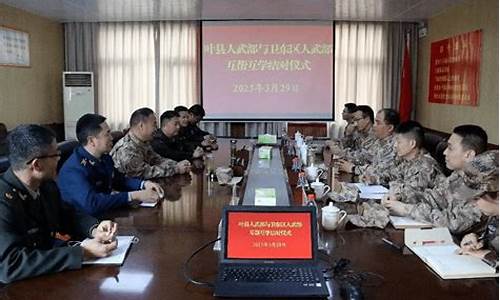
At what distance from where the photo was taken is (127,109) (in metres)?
7.73

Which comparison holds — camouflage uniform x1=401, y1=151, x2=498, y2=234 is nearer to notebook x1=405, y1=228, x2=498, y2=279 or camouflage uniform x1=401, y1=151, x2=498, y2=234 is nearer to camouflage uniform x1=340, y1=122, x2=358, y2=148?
notebook x1=405, y1=228, x2=498, y2=279

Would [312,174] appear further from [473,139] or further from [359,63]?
[359,63]

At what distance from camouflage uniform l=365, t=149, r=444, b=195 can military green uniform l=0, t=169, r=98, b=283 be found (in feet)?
4.64

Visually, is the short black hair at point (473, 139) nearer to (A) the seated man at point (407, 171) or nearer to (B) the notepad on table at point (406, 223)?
(A) the seated man at point (407, 171)

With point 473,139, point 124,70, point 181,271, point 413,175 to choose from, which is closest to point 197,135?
point 124,70

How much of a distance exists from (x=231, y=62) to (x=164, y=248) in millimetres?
5992

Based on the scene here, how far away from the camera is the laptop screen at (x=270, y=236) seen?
4.86 ft

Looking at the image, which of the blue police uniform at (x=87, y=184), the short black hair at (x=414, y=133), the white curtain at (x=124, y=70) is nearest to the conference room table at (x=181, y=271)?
the blue police uniform at (x=87, y=184)

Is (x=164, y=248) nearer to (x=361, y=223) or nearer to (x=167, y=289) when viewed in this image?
(x=167, y=289)

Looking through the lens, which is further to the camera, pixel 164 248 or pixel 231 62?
pixel 231 62

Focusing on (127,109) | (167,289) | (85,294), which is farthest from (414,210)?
(127,109)

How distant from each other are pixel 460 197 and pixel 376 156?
194cm

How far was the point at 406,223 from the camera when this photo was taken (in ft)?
6.62

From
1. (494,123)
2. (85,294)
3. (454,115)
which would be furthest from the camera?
(454,115)
